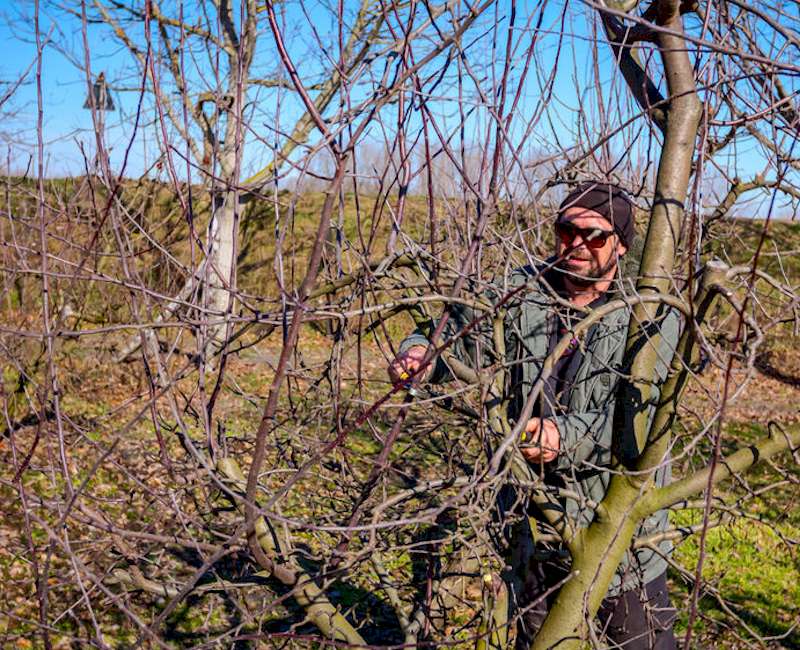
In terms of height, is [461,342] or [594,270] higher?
[594,270]

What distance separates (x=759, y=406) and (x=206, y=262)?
405 inches

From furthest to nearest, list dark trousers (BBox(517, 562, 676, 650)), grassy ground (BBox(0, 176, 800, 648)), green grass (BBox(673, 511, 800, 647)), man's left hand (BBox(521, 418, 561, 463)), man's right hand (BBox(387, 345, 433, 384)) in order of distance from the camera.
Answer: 1. green grass (BBox(673, 511, 800, 647))
2. dark trousers (BBox(517, 562, 676, 650))
3. grassy ground (BBox(0, 176, 800, 648))
4. man's left hand (BBox(521, 418, 561, 463))
5. man's right hand (BBox(387, 345, 433, 384))

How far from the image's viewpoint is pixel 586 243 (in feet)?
7.06

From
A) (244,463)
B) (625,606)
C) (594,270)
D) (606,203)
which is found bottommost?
(244,463)

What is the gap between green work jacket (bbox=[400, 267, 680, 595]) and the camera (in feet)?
6.50

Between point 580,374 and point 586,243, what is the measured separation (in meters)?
0.35

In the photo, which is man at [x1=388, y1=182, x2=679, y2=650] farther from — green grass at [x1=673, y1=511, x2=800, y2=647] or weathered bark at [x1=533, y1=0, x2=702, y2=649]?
green grass at [x1=673, y1=511, x2=800, y2=647]

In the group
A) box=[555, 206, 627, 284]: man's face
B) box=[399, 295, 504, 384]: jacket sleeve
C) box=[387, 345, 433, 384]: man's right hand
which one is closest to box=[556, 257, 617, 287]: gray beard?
box=[555, 206, 627, 284]: man's face

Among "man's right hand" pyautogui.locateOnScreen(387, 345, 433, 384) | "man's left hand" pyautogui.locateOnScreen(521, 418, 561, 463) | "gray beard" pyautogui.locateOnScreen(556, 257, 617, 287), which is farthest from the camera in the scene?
"gray beard" pyautogui.locateOnScreen(556, 257, 617, 287)

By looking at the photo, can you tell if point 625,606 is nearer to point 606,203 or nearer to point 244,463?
point 606,203

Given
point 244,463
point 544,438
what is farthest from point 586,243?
point 244,463

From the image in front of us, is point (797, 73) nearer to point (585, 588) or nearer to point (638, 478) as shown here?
point (638, 478)

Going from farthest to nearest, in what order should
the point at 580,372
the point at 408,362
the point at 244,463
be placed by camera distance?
the point at 244,463, the point at 580,372, the point at 408,362

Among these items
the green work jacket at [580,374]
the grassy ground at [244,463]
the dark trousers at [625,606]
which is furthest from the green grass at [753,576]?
the green work jacket at [580,374]
